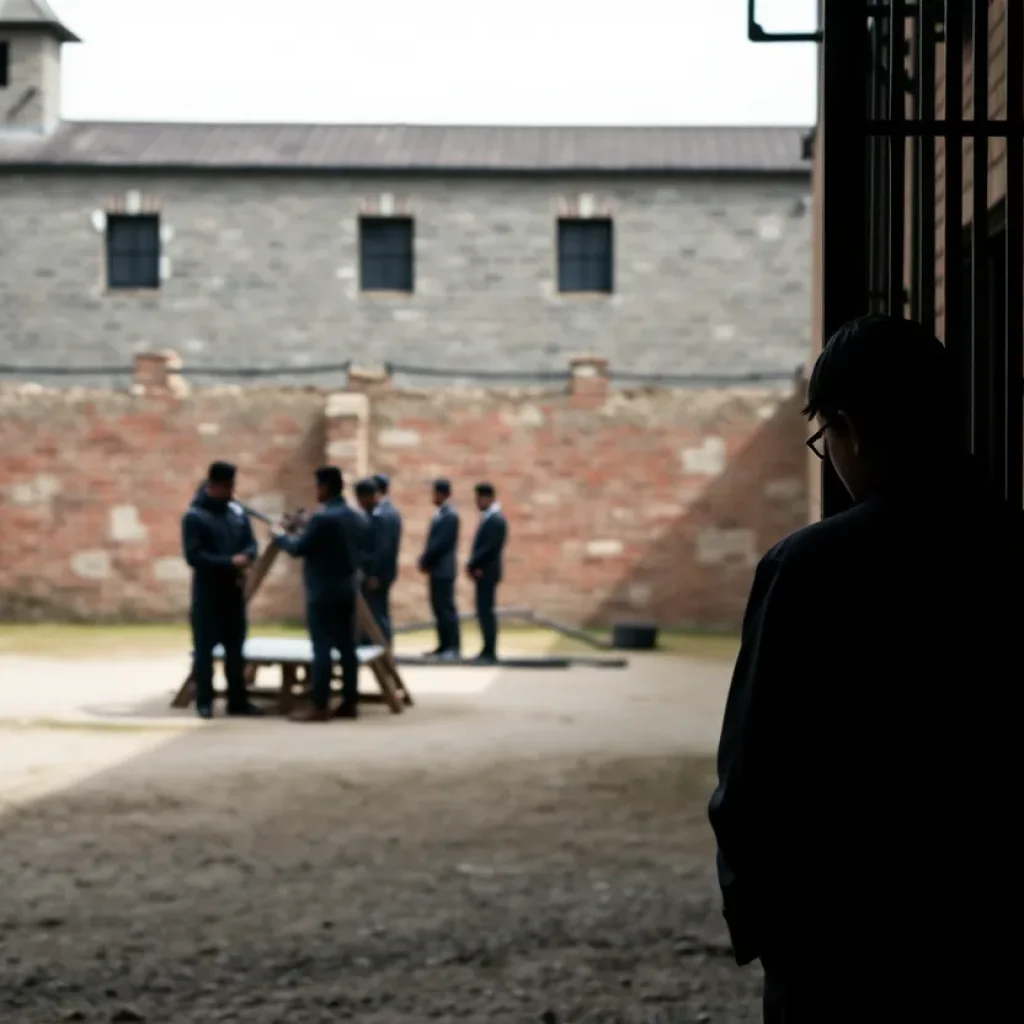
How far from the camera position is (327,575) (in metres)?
12.6

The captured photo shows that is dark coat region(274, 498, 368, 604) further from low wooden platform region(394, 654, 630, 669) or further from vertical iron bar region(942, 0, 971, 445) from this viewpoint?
vertical iron bar region(942, 0, 971, 445)

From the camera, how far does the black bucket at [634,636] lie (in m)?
19.3

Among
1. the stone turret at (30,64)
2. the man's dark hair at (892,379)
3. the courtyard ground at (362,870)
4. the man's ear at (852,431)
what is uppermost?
the stone turret at (30,64)

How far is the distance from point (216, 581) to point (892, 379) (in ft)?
34.6

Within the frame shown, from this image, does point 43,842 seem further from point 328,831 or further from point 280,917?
point 280,917

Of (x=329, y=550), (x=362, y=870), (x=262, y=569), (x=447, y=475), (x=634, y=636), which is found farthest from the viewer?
(x=447, y=475)

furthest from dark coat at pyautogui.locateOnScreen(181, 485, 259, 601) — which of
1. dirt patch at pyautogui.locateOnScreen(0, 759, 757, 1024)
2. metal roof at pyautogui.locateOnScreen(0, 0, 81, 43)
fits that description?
metal roof at pyautogui.locateOnScreen(0, 0, 81, 43)

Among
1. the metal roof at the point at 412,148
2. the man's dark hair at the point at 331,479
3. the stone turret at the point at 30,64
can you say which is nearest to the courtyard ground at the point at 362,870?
the man's dark hair at the point at 331,479

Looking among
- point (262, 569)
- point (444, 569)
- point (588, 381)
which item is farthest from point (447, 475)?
point (262, 569)

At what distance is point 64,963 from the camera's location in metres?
5.98

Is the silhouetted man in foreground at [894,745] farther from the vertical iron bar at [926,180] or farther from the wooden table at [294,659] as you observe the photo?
Answer: the wooden table at [294,659]

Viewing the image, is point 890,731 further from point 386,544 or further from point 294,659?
point 386,544

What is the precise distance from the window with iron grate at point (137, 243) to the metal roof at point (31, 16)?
517 centimetres

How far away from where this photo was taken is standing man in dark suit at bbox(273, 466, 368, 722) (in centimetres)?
1251
